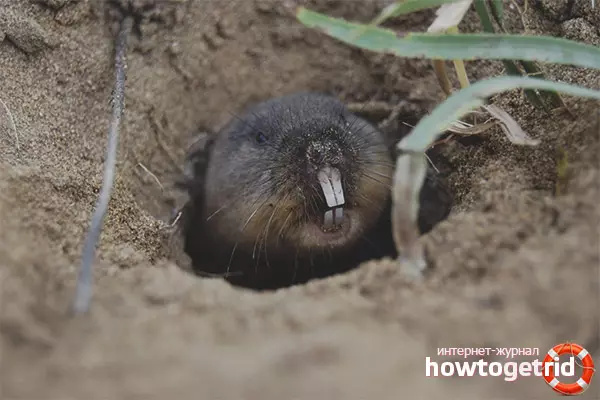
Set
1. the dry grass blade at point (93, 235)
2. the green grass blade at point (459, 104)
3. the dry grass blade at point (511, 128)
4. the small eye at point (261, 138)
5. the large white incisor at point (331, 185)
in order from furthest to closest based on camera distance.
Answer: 1. the small eye at point (261, 138)
2. the large white incisor at point (331, 185)
3. the dry grass blade at point (511, 128)
4. the green grass blade at point (459, 104)
5. the dry grass blade at point (93, 235)

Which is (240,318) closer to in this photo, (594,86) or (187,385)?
(187,385)

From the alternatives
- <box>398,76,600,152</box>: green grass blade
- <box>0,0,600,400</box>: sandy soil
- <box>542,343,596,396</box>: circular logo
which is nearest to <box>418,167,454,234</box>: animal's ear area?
<box>0,0,600,400</box>: sandy soil

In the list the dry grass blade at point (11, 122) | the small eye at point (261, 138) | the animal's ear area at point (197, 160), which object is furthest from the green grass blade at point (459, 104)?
the animal's ear area at point (197, 160)

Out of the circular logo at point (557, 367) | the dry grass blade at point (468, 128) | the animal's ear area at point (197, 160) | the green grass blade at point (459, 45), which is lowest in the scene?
the circular logo at point (557, 367)

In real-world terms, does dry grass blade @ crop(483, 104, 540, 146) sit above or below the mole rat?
below

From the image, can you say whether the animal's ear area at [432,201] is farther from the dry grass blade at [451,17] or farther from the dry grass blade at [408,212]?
the dry grass blade at [408,212]

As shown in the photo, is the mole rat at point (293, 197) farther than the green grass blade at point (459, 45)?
Yes

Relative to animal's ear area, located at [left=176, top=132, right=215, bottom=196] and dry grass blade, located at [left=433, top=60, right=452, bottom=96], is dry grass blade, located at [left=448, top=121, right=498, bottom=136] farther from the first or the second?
animal's ear area, located at [left=176, top=132, right=215, bottom=196]
